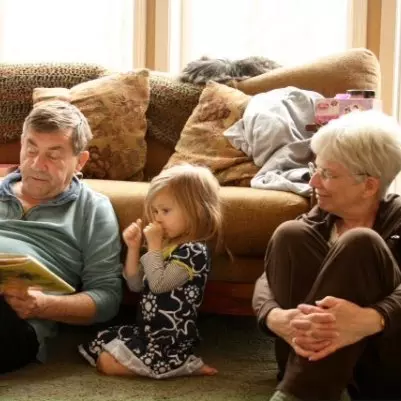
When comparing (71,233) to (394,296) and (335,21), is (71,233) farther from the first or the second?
(335,21)

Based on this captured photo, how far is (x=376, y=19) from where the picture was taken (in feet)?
12.2

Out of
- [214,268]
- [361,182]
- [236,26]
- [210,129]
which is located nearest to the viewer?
[361,182]

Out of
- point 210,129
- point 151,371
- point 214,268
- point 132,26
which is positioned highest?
point 132,26

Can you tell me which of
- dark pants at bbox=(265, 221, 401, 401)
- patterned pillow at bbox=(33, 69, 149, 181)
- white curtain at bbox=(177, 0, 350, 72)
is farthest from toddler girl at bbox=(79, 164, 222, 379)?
white curtain at bbox=(177, 0, 350, 72)

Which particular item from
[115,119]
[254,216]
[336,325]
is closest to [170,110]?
[115,119]

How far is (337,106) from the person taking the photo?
2.44 meters

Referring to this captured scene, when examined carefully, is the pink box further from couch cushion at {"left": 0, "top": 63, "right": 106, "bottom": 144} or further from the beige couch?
couch cushion at {"left": 0, "top": 63, "right": 106, "bottom": 144}

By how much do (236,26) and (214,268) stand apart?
200cm

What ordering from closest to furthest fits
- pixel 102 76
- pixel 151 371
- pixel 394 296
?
1. pixel 394 296
2. pixel 151 371
3. pixel 102 76

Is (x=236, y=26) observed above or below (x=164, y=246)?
above

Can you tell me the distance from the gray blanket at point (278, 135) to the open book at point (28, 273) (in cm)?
86

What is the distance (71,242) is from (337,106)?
3.06 ft

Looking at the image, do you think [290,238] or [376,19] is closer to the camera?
[290,238]

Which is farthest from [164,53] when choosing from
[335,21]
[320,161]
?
[320,161]
